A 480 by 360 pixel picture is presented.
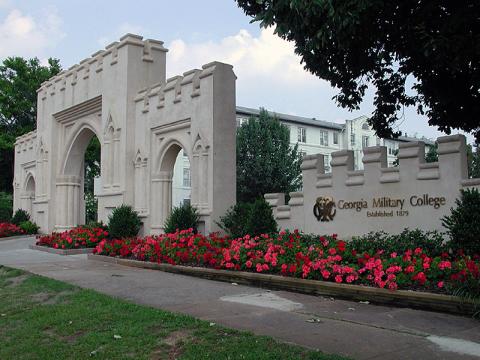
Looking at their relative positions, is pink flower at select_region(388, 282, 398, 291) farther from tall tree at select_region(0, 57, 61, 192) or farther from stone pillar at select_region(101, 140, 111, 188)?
tall tree at select_region(0, 57, 61, 192)

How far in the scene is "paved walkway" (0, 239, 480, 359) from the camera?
5.75 metres

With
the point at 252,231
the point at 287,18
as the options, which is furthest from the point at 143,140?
the point at 287,18

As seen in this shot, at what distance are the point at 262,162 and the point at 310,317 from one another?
3306 cm

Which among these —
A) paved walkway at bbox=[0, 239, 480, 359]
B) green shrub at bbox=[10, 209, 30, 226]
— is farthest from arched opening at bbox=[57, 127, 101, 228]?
paved walkway at bbox=[0, 239, 480, 359]

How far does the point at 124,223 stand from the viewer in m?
18.1

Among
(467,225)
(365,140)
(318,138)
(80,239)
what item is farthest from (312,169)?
(365,140)

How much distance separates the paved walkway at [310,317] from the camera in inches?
226

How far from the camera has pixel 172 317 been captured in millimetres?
6957

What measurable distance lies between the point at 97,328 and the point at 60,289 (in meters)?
3.25

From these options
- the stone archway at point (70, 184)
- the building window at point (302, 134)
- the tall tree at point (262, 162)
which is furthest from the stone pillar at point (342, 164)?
the building window at point (302, 134)

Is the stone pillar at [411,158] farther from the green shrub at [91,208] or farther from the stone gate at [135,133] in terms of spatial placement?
the green shrub at [91,208]

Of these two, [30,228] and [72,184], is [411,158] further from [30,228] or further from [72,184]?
[30,228]

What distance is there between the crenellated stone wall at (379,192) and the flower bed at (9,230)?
17.6 meters

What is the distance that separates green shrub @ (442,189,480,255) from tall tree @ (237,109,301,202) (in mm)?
30643
